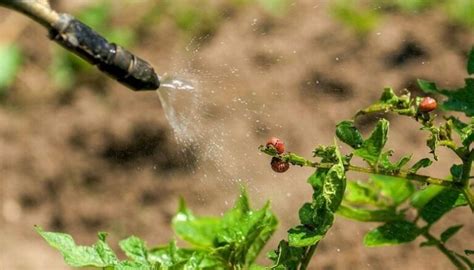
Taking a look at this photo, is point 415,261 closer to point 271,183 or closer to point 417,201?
point 271,183

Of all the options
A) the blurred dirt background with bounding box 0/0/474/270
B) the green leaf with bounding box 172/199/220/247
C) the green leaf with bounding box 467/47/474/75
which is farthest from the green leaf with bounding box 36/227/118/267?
the blurred dirt background with bounding box 0/0/474/270

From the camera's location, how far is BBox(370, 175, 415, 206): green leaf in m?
1.83

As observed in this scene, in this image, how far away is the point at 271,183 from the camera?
3256 millimetres

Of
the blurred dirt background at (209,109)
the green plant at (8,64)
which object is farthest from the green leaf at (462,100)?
the green plant at (8,64)

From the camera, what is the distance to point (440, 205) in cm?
163

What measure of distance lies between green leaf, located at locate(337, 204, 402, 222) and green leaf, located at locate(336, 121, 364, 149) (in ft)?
0.72

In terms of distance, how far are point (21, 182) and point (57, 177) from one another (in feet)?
0.61

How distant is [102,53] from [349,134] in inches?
19.6

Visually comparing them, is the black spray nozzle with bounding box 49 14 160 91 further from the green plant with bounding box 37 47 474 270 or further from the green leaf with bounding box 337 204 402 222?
the green leaf with bounding box 337 204 402 222

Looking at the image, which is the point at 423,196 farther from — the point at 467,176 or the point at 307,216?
the point at 307,216

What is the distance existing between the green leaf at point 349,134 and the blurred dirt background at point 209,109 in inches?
66.3

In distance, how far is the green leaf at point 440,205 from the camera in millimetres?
1592

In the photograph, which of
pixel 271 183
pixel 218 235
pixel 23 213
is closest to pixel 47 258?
pixel 23 213

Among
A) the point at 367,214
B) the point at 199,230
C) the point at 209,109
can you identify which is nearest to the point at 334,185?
the point at 367,214
